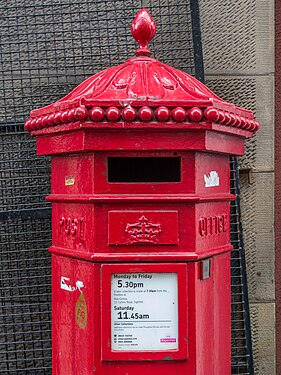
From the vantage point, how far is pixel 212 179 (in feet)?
7.70

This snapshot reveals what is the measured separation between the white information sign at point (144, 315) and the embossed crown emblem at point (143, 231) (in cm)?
16

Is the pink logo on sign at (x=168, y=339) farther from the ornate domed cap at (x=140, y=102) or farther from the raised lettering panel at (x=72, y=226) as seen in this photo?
the ornate domed cap at (x=140, y=102)

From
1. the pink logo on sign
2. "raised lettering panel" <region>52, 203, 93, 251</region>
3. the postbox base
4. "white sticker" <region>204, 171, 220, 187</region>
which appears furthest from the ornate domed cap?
the pink logo on sign

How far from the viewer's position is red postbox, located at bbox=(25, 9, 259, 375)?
2098 mm

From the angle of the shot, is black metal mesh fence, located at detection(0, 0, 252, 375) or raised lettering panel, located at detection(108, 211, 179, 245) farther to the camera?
black metal mesh fence, located at detection(0, 0, 252, 375)

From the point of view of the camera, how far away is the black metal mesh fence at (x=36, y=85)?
384cm

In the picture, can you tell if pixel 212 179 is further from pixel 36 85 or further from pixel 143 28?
pixel 36 85

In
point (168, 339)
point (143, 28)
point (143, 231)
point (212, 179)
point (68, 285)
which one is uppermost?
point (143, 28)

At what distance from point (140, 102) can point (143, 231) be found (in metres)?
0.49

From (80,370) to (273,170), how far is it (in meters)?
2.15

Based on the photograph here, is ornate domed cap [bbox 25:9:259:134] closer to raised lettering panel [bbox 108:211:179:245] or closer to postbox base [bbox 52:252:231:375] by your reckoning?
raised lettering panel [bbox 108:211:179:245]

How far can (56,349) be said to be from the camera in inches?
100

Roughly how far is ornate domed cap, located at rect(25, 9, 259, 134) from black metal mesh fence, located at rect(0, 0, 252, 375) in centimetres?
148

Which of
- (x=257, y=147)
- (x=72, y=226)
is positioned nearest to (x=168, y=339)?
(x=72, y=226)
